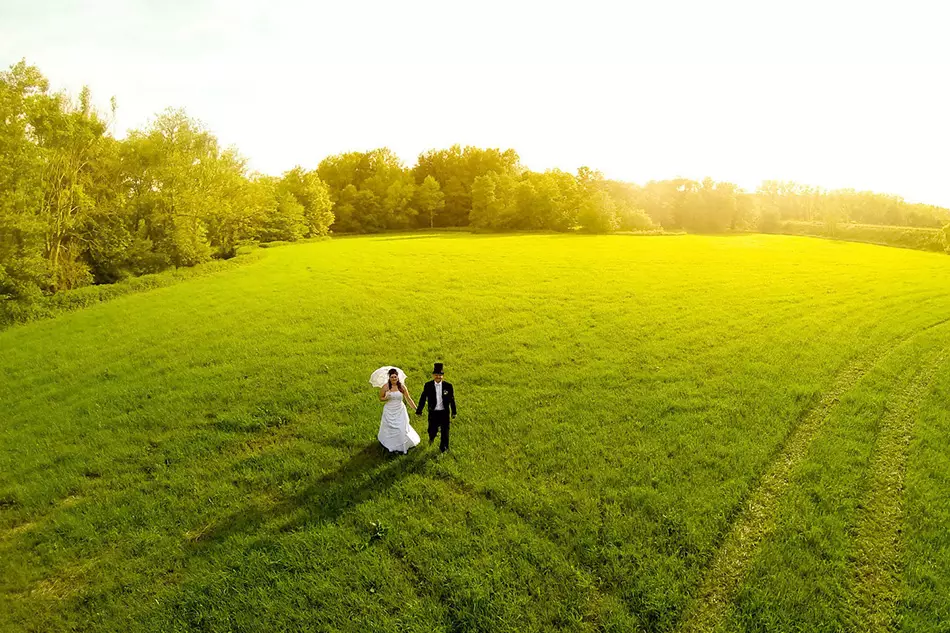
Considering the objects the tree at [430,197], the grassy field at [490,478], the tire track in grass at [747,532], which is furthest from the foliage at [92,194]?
the tree at [430,197]

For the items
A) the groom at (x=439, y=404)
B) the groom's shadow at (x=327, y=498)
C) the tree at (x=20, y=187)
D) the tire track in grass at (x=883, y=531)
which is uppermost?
the tree at (x=20, y=187)

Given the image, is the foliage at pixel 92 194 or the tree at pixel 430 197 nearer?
the foliage at pixel 92 194

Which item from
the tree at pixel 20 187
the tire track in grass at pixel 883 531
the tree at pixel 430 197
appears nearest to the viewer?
the tire track in grass at pixel 883 531

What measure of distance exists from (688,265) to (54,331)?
4152 cm

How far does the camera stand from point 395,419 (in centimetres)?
1134

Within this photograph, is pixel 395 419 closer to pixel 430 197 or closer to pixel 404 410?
pixel 404 410

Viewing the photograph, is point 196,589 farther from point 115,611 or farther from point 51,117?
point 51,117

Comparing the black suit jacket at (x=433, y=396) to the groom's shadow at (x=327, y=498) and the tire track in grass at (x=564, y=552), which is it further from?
the tire track in grass at (x=564, y=552)

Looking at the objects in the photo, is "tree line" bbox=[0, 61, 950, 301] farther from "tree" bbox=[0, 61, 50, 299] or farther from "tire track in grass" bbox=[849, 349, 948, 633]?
"tire track in grass" bbox=[849, 349, 948, 633]

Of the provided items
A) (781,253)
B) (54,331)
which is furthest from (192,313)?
(781,253)

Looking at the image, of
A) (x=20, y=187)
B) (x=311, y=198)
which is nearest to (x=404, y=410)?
(x=20, y=187)

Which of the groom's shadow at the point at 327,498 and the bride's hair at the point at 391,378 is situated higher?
the bride's hair at the point at 391,378

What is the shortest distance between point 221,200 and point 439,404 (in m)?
43.5

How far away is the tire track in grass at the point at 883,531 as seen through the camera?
290 inches
